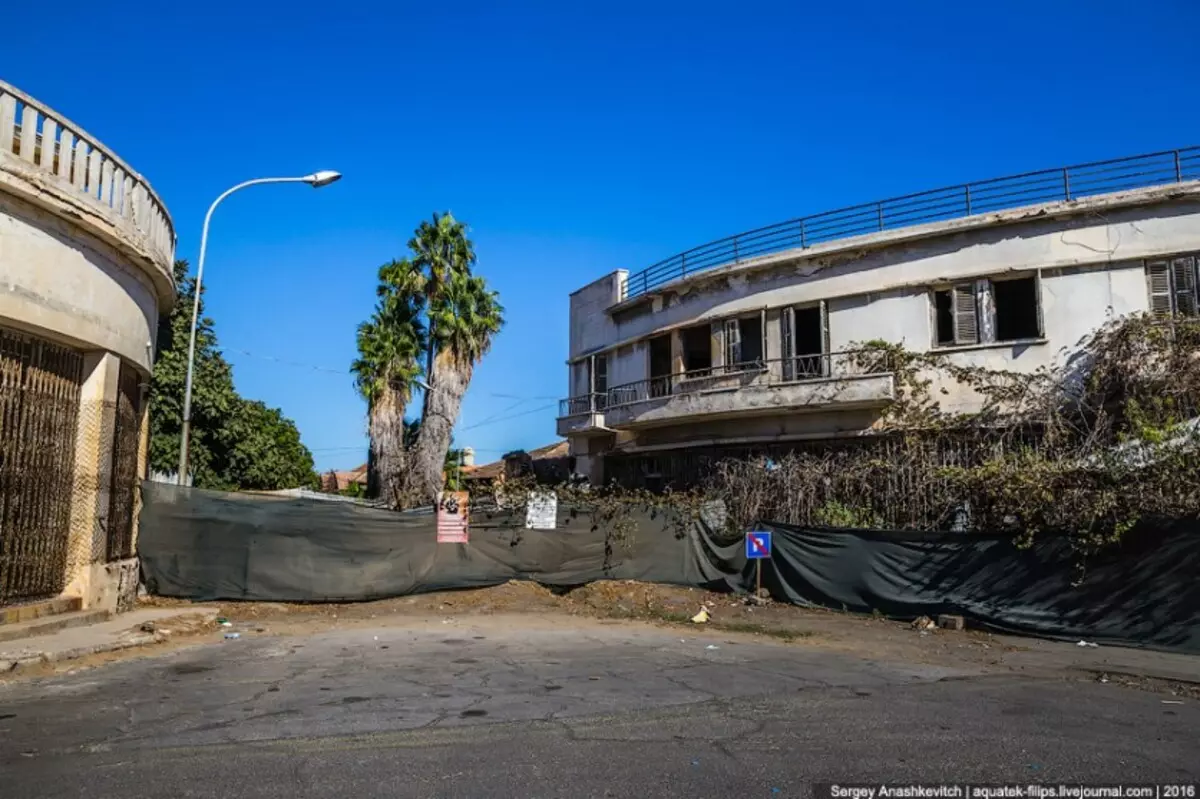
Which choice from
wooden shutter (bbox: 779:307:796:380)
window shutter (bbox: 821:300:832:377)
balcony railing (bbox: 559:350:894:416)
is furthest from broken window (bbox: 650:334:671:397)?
window shutter (bbox: 821:300:832:377)

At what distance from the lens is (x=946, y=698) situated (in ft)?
28.0

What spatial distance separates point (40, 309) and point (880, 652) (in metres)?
11.9

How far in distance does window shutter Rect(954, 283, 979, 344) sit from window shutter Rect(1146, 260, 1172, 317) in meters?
3.45

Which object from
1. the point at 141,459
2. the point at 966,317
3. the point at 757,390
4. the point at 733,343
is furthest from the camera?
the point at 733,343

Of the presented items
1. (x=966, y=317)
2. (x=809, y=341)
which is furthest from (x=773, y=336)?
(x=966, y=317)

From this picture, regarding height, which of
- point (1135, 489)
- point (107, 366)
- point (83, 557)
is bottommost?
point (83, 557)

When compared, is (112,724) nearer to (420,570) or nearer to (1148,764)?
(1148,764)

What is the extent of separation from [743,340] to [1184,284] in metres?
10.1

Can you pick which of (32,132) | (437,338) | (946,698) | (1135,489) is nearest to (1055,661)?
(1135,489)

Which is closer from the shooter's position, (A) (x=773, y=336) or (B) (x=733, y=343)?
(A) (x=773, y=336)

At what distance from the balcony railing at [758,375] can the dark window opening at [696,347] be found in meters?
0.68

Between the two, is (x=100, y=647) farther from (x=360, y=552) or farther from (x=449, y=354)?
(x=449, y=354)

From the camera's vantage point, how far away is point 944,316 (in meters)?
21.5

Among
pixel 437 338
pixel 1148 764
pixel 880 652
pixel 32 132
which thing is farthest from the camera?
pixel 437 338
